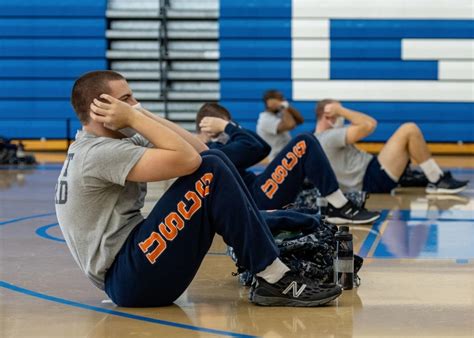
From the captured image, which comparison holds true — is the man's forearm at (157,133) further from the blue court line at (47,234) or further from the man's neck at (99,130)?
the blue court line at (47,234)

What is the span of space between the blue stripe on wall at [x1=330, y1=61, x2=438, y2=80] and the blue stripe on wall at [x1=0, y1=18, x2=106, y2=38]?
3.57 meters

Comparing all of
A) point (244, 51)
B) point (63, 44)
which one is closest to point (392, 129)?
point (244, 51)

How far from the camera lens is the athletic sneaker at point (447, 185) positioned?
28.8 feet

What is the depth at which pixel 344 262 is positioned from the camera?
A: 4.10 metres

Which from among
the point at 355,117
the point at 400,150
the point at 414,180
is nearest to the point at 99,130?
the point at 355,117

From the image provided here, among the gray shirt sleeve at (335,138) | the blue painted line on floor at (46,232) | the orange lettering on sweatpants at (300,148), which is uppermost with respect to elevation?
the orange lettering on sweatpants at (300,148)

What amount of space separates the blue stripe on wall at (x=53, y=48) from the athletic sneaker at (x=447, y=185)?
6678 millimetres

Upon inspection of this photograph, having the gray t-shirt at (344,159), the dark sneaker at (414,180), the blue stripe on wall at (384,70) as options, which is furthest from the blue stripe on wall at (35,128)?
the gray t-shirt at (344,159)

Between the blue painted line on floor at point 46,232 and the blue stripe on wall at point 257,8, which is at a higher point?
the blue stripe on wall at point 257,8

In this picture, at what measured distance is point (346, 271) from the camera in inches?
162

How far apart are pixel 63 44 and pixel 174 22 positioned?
5.56 ft

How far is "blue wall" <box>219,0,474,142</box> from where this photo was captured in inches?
538

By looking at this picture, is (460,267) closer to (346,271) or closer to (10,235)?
(346,271)

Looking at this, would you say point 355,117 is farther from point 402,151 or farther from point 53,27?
point 53,27
